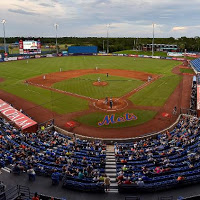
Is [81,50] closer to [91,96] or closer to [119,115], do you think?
[91,96]

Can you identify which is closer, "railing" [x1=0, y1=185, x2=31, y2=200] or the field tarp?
"railing" [x1=0, y1=185, x2=31, y2=200]

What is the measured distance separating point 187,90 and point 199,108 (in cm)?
1651

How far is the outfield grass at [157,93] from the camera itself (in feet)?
119

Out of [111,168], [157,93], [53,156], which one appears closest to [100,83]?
[157,93]

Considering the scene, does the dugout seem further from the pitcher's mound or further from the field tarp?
the field tarp

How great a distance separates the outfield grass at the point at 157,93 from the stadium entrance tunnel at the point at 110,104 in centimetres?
233

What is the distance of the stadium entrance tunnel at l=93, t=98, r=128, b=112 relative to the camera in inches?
1312

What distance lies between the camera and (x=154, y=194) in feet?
45.4

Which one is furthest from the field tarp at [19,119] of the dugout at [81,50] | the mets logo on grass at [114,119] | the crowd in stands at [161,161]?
the dugout at [81,50]

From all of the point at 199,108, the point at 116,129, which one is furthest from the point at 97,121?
the point at 199,108

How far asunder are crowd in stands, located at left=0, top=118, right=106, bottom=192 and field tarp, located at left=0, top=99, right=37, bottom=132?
1020 mm

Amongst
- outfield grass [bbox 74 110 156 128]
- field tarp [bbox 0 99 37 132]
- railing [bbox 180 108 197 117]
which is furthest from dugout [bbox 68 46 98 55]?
railing [bbox 180 108 197 117]

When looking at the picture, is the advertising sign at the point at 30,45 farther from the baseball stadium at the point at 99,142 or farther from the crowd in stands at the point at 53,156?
the crowd in stands at the point at 53,156

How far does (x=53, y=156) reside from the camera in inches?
736
